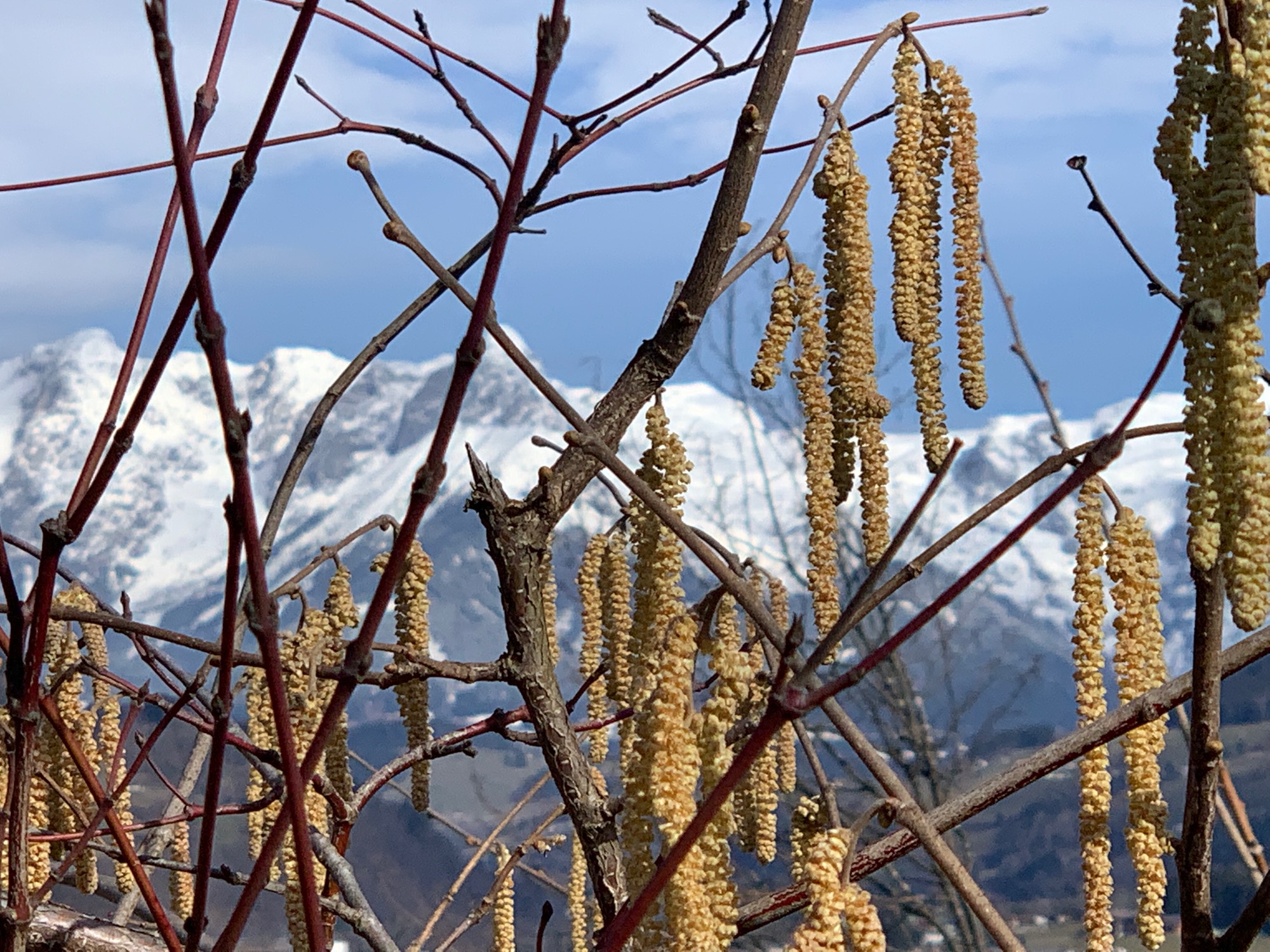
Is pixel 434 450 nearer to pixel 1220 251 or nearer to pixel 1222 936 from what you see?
pixel 1220 251

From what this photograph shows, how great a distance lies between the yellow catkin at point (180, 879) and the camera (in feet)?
7.30

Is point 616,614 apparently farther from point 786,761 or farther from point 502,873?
point 786,761

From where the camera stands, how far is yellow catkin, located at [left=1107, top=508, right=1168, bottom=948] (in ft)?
3.74

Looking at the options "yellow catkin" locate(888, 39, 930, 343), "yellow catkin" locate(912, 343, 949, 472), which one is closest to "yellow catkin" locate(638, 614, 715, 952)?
"yellow catkin" locate(912, 343, 949, 472)

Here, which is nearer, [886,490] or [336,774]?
[886,490]

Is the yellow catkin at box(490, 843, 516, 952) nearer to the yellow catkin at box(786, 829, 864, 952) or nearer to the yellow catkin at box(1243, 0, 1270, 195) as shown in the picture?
the yellow catkin at box(786, 829, 864, 952)

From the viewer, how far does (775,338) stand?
1229 mm

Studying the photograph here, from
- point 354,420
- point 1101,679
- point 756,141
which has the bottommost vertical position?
point 1101,679

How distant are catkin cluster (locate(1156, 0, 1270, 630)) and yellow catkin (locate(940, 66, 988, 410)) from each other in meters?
0.67

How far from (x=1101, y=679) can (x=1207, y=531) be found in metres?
0.62

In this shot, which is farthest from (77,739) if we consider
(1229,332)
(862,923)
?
(1229,332)

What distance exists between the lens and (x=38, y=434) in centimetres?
8919

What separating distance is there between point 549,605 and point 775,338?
1.98 feet

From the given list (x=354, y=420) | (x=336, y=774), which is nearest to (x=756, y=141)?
(x=336, y=774)
